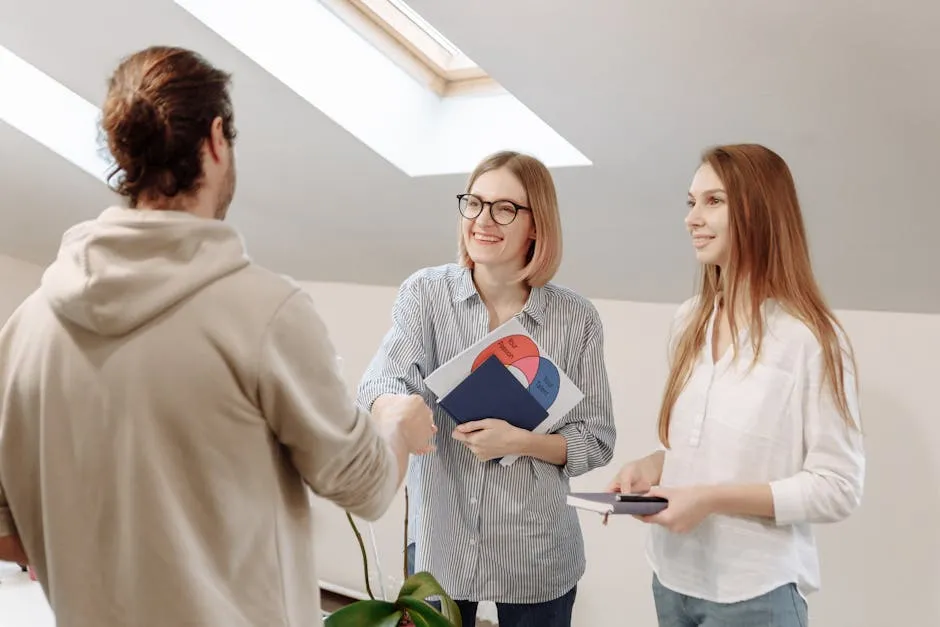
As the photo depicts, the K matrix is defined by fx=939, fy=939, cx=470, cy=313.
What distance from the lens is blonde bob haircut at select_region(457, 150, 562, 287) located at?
1.71m

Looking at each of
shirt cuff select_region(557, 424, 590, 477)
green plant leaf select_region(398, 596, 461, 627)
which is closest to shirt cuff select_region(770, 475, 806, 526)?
shirt cuff select_region(557, 424, 590, 477)

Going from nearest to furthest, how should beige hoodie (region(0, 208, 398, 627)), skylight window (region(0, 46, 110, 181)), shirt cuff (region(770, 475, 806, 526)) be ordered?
beige hoodie (region(0, 208, 398, 627)) → shirt cuff (region(770, 475, 806, 526)) → skylight window (region(0, 46, 110, 181))

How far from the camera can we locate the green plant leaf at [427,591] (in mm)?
1569

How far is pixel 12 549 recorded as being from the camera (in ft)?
3.61

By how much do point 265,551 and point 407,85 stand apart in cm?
190

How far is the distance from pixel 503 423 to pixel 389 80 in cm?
137

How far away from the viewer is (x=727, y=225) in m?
1.44

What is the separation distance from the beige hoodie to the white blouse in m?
0.64

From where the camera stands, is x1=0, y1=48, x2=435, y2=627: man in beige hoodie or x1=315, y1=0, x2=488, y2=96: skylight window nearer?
x1=0, y1=48, x2=435, y2=627: man in beige hoodie

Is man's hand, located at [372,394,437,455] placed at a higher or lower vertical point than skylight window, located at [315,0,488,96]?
lower

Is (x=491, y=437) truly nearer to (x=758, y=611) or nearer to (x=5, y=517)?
(x=758, y=611)

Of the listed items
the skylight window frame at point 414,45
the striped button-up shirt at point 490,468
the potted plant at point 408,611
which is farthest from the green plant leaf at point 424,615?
the skylight window frame at point 414,45

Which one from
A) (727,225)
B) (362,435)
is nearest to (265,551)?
(362,435)

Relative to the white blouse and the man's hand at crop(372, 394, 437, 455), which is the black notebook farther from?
the man's hand at crop(372, 394, 437, 455)
